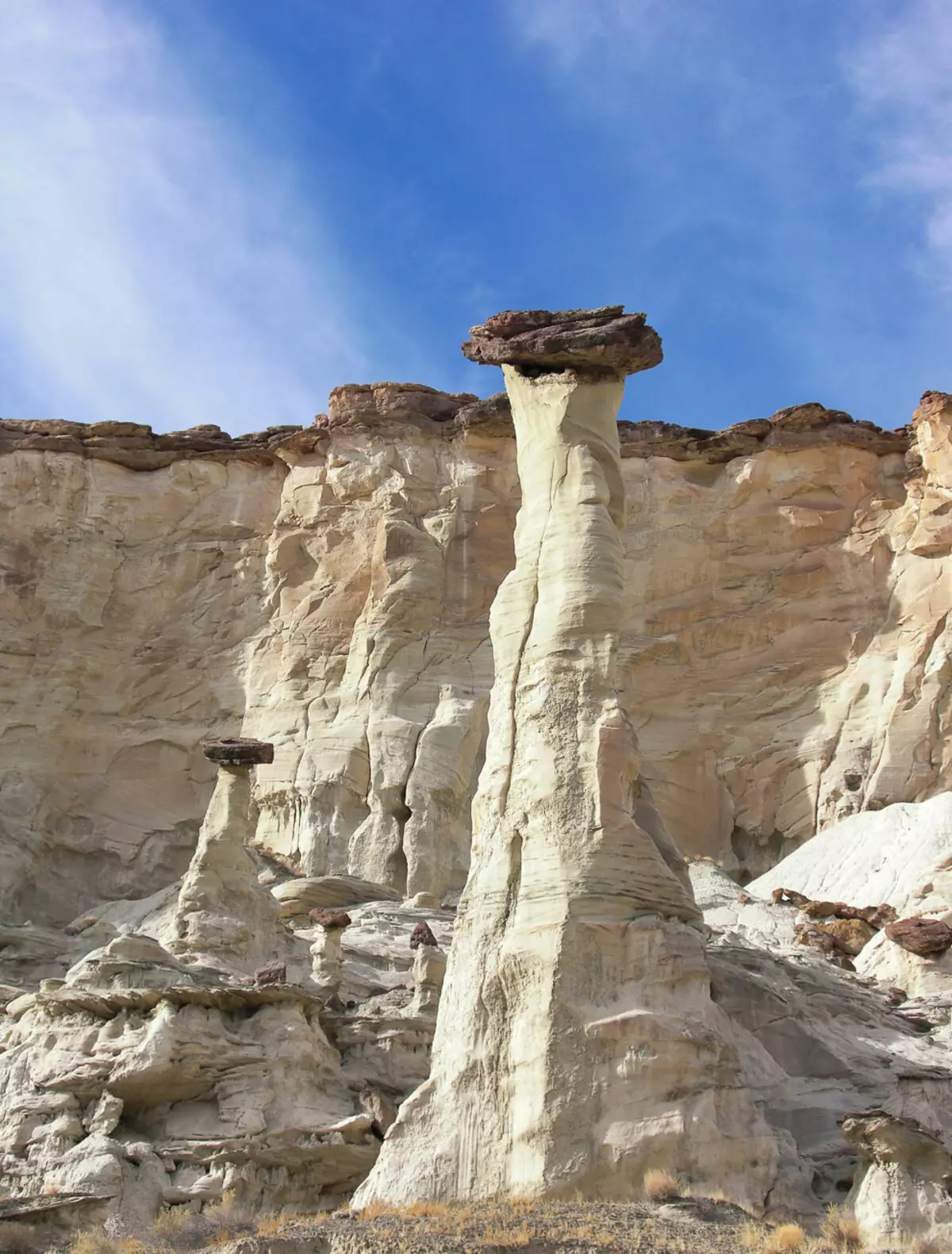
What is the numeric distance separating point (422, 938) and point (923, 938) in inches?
319

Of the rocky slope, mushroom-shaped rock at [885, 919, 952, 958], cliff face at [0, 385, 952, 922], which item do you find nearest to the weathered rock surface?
the rocky slope

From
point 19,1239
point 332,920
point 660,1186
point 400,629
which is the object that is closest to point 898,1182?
point 660,1186

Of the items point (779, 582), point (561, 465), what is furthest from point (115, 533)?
point (561, 465)

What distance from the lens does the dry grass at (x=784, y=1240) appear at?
16.7m

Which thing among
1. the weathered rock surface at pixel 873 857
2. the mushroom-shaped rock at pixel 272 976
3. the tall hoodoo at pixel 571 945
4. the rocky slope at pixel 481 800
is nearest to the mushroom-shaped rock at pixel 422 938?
the rocky slope at pixel 481 800

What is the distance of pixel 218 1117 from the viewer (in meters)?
24.0

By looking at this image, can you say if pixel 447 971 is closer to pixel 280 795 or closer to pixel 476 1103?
pixel 476 1103

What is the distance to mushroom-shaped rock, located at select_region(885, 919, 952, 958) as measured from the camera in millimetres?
28750

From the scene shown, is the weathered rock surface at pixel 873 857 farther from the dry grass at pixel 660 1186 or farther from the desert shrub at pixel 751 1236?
the desert shrub at pixel 751 1236

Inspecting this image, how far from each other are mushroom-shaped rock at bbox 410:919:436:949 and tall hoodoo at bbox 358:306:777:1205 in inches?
261

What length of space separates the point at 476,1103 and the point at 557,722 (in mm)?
5092

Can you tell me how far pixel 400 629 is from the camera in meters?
46.2

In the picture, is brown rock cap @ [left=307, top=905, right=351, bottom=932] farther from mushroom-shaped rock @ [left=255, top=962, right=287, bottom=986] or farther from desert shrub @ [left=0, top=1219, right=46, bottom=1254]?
desert shrub @ [left=0, top=1219, right=46, bottom=1254]

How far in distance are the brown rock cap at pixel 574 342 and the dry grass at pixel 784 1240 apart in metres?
13.0
